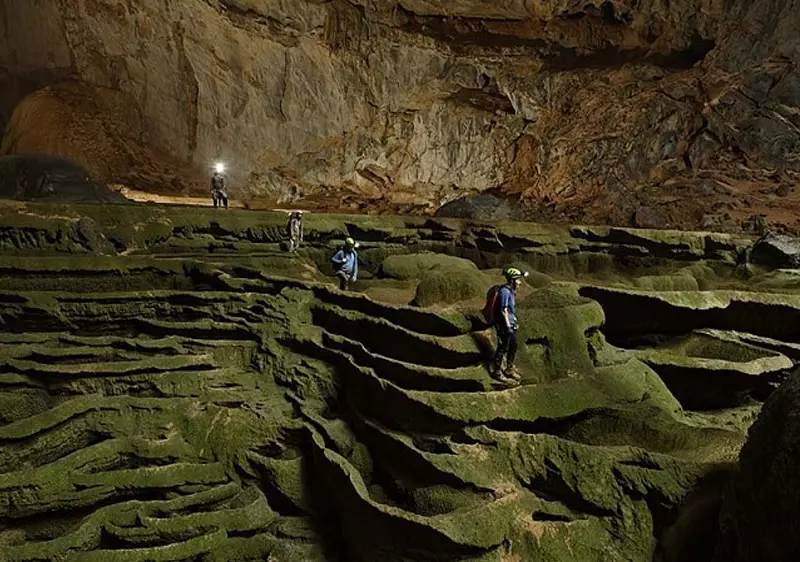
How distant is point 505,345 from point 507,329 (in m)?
0.28

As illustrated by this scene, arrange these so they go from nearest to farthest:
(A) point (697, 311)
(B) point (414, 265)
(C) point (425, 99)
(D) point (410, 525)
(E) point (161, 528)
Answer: (D) point (410, 525)
(E) point (161, 528)
(A) point (697, 311)
(B) point (414, 265)
(C) point (425, 99)

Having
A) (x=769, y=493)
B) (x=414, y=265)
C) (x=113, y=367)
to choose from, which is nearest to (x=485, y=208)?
(x=414, y=265)

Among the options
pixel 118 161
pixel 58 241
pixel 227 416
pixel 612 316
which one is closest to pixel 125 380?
pixel 227 416

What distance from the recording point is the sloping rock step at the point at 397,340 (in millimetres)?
7365

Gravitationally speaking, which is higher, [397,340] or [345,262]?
[345,262]

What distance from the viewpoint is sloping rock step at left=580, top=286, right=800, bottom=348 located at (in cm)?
948

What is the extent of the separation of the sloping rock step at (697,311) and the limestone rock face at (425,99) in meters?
8.97

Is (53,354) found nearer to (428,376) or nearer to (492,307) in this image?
(428,376)

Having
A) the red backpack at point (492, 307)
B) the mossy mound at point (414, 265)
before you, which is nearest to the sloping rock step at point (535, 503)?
the red backpack at point (492, 307)

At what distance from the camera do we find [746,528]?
15.1ft

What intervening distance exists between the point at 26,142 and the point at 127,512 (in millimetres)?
12776

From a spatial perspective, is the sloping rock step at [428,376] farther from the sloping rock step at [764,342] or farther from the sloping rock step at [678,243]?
the sloping rock step at [678,243]

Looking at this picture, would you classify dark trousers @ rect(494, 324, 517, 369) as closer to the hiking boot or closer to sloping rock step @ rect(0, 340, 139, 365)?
the hiking boot

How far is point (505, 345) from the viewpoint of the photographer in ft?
22.6
